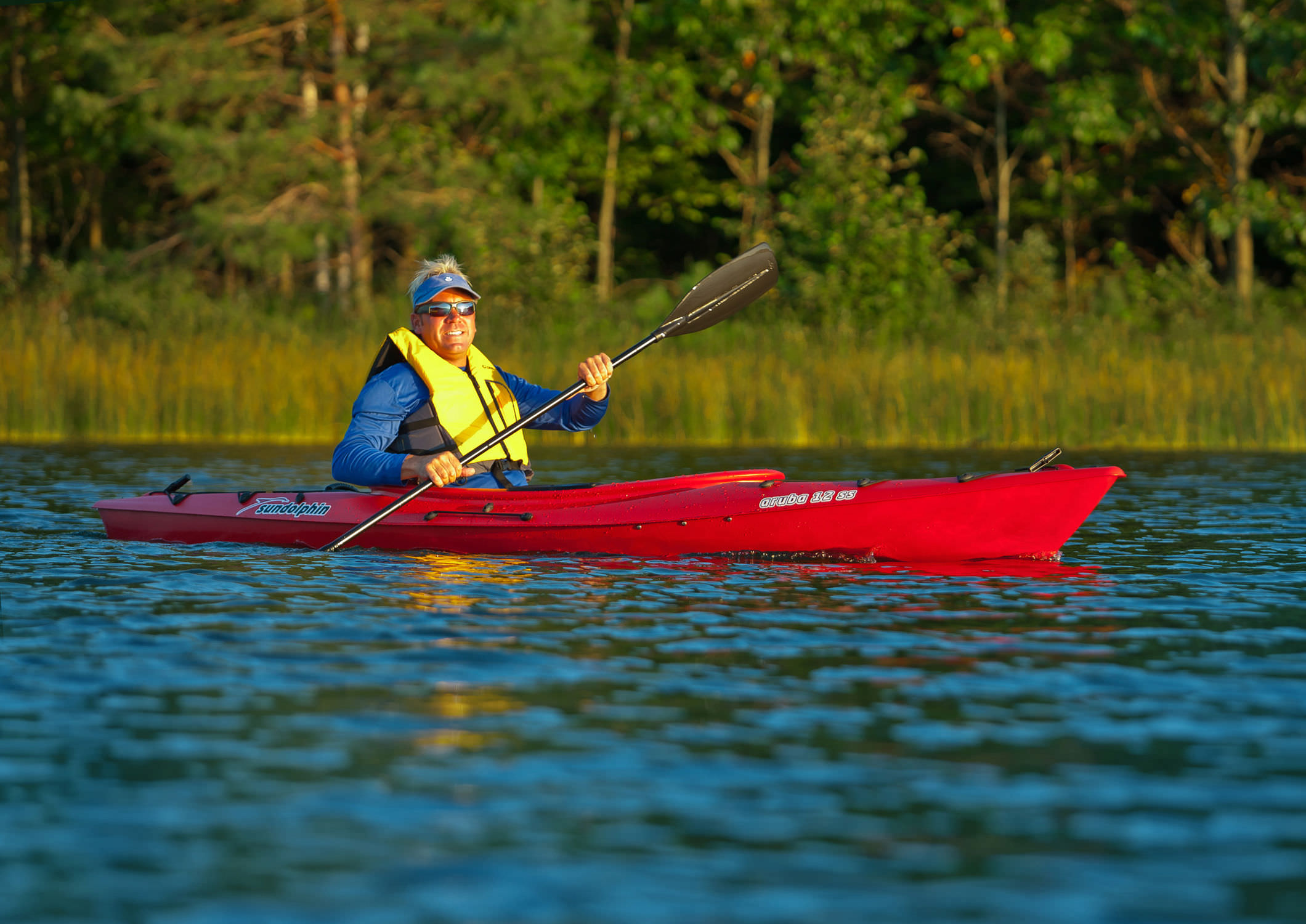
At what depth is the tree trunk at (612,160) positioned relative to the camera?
2553 cm

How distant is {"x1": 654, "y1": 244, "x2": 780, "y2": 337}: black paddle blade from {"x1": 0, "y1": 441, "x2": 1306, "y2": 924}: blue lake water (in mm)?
2234

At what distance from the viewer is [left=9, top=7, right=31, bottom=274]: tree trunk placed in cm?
2686

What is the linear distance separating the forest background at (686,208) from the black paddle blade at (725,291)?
212 inches

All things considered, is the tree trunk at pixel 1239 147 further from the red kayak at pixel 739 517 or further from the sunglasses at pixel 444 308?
the sunglasses at pixel 444 308

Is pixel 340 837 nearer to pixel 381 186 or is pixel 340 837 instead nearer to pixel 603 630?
pixel 603 630

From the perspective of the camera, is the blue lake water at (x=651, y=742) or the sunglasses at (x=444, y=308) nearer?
the blue lake water at (x=651, y=742)

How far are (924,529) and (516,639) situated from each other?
2453 mm

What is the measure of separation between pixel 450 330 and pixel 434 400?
0.32 m

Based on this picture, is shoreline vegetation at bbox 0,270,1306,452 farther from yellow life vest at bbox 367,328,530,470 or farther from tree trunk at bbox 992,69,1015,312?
tree trunk at bbox 992,69,1015,312

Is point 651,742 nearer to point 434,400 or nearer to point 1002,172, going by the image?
point 434,400

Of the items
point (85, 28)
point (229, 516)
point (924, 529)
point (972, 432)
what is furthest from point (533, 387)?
point (85, 28)

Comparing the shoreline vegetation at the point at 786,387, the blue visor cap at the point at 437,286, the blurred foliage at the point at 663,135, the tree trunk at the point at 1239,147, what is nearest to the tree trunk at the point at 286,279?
the blurred foliage at the point at 663,135

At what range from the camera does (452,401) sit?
859 cm

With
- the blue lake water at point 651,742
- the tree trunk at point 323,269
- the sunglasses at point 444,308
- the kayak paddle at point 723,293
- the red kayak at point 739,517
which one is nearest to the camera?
the blue lake water at point 651,742
